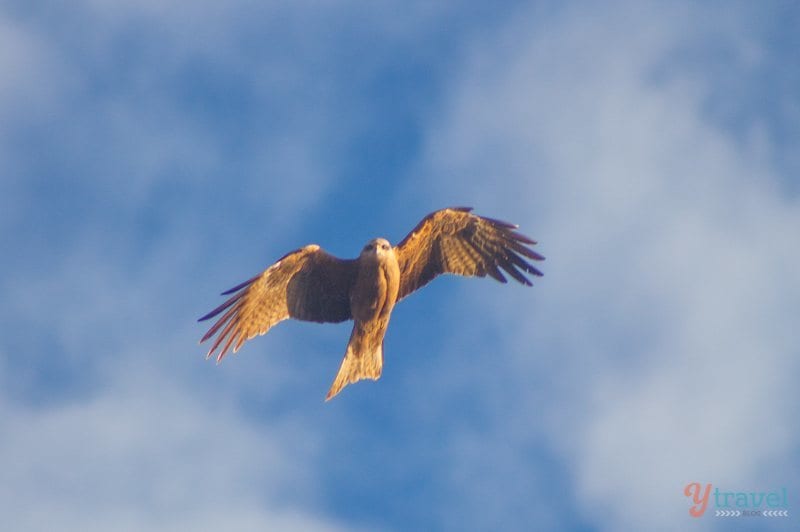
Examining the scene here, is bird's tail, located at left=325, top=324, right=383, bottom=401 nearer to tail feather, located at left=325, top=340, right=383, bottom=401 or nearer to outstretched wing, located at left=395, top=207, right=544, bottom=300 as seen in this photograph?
tail feather, located at left=325, top=340, right=383, bottom=401

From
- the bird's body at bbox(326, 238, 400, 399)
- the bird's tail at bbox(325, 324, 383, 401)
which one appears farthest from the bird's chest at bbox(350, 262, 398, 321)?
the bird's tail at bbox(325, 324, 383, 401)

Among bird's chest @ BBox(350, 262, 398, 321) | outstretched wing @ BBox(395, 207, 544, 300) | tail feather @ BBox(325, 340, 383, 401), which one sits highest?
outstretched wing @ BBox(395, 207, 544, 300)

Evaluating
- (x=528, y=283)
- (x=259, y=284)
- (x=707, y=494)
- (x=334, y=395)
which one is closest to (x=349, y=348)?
(x=334, y=395)

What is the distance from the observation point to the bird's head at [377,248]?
13.6 m

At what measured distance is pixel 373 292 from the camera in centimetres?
1381

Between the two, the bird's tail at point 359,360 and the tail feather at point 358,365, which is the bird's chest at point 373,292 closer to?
the bird's tail at point 359,360

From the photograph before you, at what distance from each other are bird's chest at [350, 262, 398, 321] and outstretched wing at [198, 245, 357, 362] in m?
0.39

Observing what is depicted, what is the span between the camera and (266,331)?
14719 mm

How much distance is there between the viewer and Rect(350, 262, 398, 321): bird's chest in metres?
13.7

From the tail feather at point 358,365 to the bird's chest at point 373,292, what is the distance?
439 millimetres

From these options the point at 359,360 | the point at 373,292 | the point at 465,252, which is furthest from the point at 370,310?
the point at 465,252

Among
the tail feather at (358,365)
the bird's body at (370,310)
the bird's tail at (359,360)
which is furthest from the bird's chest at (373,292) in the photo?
the tail feather at (358,365)

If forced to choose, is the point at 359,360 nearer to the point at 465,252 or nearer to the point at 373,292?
the point at 373,292

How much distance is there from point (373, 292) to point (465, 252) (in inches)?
66.7
